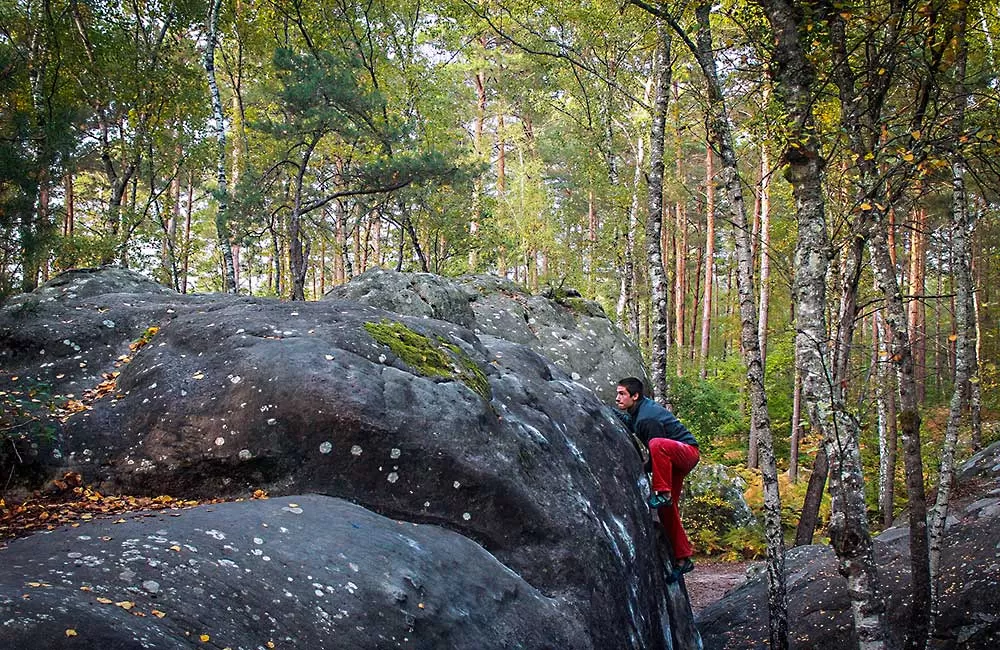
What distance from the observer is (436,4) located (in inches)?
742

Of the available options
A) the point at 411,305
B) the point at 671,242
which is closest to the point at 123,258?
the point at 411,305

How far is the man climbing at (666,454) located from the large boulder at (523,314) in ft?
15.4

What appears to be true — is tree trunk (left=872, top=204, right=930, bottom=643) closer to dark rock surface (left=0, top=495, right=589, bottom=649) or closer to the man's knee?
the man's knee

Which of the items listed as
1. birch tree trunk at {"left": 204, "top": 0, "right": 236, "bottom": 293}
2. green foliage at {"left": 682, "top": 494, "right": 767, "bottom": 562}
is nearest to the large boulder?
birch tree trunk at {"left": 204, "top": 0, "right": 236, "bottom": 293}

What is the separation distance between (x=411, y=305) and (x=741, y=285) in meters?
6.22

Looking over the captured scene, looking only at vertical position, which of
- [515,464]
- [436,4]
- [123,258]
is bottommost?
[515,464]

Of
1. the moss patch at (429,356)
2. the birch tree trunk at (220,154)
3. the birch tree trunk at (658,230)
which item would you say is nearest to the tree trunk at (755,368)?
the birch tree trunk at (658,230)

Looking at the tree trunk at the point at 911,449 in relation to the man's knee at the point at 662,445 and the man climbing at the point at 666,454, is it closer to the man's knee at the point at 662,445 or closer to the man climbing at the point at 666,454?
the man climbing at the point at 666,454

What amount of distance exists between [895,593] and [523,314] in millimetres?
8923

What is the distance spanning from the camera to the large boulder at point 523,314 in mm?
12273

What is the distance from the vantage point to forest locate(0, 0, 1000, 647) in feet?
20.4

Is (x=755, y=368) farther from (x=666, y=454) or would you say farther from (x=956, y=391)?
(x=956, y=391)

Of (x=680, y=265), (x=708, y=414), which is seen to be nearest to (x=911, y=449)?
(x=708, y=414)

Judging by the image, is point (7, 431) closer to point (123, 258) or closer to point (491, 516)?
point (491, 516)
